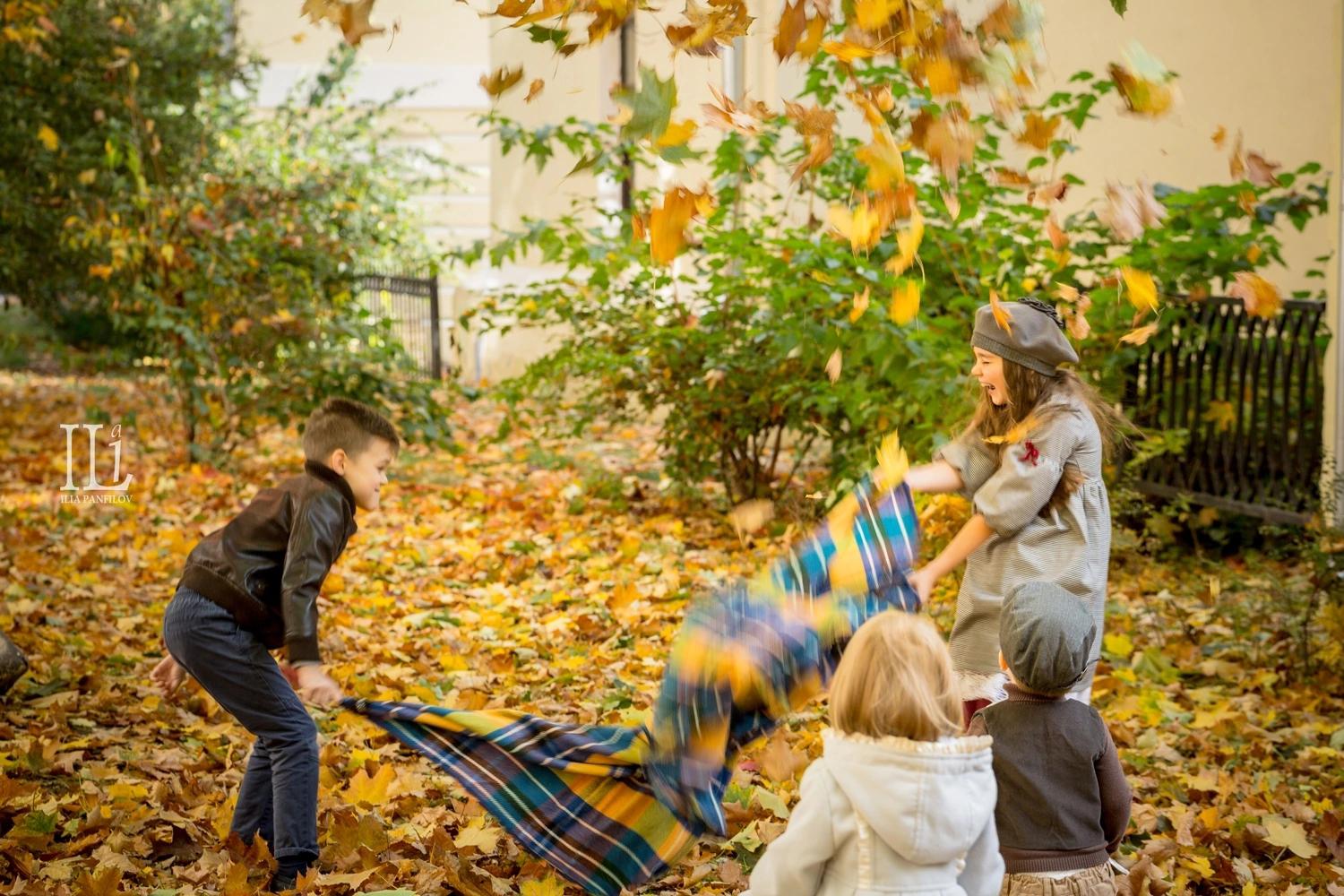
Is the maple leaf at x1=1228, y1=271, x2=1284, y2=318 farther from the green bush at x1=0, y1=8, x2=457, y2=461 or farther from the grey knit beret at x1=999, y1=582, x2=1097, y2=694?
the green bush at x1=0, y1=8, x2=457, y2=461

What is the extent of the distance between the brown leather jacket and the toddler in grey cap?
167 cm

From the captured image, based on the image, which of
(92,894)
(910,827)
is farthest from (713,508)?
(910,827)

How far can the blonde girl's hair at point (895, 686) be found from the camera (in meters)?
2.21

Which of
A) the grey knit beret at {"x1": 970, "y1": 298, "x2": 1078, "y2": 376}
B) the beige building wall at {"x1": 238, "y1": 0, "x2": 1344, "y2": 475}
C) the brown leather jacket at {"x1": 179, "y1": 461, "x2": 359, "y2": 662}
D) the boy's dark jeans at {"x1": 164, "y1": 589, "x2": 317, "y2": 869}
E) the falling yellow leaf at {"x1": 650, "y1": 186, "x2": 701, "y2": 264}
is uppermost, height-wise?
the beige building wall at {"x1": 238, "y1": 0, "x2": 1344, "y2": 475}

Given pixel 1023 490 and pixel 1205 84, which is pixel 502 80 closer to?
pixel 1023 490

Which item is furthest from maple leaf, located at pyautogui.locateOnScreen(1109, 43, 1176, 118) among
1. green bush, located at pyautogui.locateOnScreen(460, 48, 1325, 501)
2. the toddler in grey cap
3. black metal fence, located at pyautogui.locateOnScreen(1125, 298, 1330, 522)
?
black metal fence, located at pyautogui.locateOnScreen(1125, 298, 1330, 522)

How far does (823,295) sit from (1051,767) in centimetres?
→ 394

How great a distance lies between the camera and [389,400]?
369 inches

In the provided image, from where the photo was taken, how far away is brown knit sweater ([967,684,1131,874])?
2.64 meters

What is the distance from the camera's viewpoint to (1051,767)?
265 centimetres

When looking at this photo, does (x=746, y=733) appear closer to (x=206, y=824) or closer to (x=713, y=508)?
(x=206, y=824)

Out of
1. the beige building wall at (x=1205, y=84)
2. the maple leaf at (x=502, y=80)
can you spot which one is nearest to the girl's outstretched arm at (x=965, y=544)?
the maple leaf at (x=502, y=80)

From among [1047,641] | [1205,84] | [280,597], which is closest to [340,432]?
[280,597]

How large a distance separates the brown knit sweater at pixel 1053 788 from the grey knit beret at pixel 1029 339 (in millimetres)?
1041
